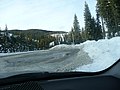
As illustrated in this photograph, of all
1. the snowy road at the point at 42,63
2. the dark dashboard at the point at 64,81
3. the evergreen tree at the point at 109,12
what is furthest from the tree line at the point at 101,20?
the snowy road at the point at 42,63

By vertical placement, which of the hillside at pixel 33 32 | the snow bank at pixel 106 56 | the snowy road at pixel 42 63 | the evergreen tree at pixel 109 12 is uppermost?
the evergreen tree at pixel 109 12

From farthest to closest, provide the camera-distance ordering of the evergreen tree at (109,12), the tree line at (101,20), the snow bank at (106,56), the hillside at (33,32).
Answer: the snow bank at (106,56) < the evergreen tree at (109,12) < the tree line at (101,20) < the hillside at (33,32)

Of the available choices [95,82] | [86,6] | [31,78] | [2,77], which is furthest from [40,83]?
[86,6]

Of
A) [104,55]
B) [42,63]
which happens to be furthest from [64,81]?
[42,63]

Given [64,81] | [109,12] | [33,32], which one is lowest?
[64,81]

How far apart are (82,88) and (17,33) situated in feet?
5.19

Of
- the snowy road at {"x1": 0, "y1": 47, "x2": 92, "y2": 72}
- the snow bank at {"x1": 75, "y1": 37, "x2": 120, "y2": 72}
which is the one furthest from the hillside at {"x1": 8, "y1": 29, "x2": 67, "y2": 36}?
the snowy road at {"x1": 0, "y1": 47, "x2": 92, "y2": 72}

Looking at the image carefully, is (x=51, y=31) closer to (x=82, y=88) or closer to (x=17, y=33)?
(x=17, y=33)

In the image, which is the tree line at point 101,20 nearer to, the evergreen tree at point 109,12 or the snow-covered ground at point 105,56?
the evergreen tree at point 109,12

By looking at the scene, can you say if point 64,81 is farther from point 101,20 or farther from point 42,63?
point 42,63

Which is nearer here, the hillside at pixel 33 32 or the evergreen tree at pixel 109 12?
the hillside at pixel 33 32

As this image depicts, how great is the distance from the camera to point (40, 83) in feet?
7.52

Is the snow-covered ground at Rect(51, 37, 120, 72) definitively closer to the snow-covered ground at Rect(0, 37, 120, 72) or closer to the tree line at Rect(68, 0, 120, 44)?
the snow-covered ground at Rect(0, 37, 120, 72)

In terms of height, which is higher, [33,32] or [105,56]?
[33,32]
